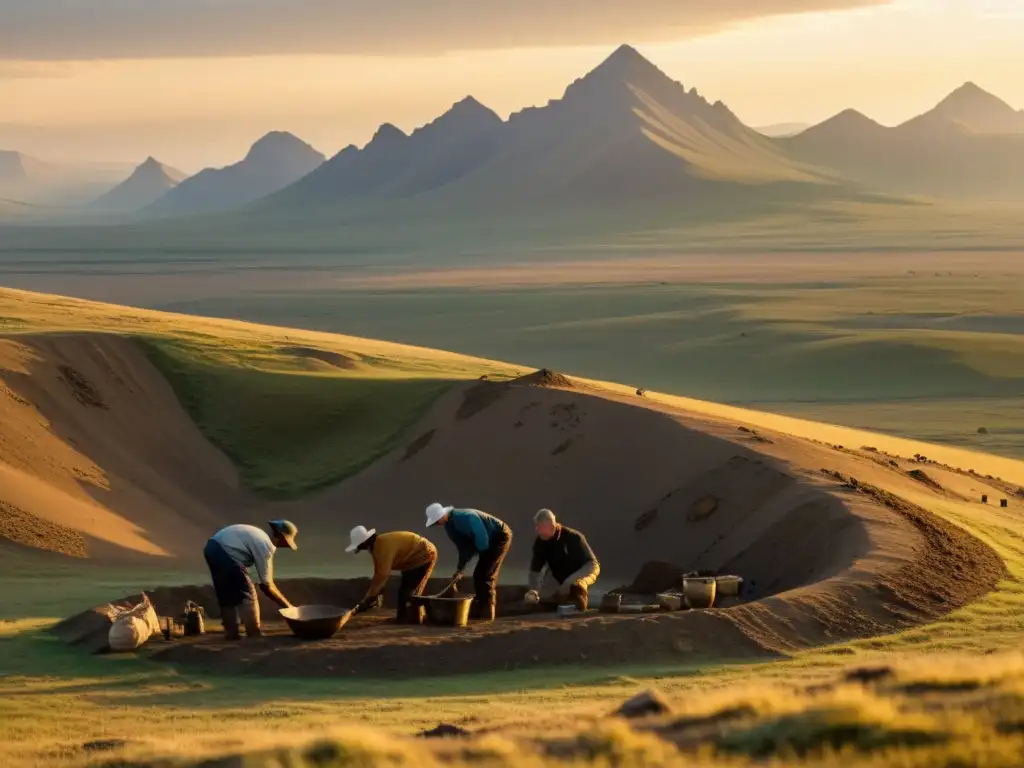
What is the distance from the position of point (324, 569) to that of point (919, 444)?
2012 cm

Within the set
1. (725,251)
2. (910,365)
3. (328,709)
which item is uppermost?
(725,251)

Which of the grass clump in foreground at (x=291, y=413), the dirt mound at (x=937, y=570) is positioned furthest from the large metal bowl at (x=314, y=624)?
the grass clump in foreground at (x=291, y=413)

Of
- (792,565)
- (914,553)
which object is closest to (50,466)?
(792,565)

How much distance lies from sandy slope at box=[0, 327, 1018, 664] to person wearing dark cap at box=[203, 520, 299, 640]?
225 inches

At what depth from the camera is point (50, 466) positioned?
2631cm

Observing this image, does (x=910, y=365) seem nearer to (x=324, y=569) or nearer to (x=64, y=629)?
(x=324, y=569)

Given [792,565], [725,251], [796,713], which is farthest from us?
[725,251]

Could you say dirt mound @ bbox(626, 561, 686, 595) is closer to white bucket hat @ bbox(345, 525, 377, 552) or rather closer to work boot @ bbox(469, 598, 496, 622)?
work boot @ bbox(469, 598, 496, 622)

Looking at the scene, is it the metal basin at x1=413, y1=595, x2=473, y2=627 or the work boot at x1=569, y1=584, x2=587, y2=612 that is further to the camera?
the work boot at x1=569, y1=584, x2=587, y2=612

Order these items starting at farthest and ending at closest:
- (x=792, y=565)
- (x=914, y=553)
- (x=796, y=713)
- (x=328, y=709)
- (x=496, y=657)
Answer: (x=792, y=565)
(x=914, y=553)
(x=496, y=657)
(x=328, y=709)
(x=796, y=713)

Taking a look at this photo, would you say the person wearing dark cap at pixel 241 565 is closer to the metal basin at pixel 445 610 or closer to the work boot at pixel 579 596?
the metal basin at pixel 445 610

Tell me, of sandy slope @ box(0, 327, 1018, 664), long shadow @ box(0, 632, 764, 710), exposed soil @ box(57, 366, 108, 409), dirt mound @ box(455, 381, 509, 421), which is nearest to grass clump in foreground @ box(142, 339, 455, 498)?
sandy slope @ box(0, 327, 1018, 664)

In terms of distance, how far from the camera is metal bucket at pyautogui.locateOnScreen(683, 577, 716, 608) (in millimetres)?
18641

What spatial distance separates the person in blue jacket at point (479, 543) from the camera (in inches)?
682
